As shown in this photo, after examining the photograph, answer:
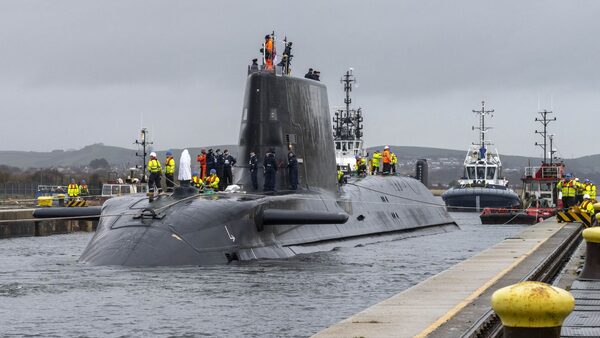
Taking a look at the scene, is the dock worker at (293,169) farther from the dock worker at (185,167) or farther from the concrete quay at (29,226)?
the concrete quay at (29,226)

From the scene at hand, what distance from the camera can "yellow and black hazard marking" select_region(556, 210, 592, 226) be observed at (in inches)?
1324

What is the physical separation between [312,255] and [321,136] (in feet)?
17.1

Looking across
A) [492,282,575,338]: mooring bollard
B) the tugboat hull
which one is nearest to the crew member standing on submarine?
[492,282,575,338]: mooring bollard

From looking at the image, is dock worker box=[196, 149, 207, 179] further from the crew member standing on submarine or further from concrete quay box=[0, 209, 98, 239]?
concrete quay box=[0, 209, 98, 239]

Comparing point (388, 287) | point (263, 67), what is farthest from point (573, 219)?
point (388, 287)

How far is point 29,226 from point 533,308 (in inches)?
1315

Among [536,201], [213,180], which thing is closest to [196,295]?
[213,180]

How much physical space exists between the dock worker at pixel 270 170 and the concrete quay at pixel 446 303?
590 cm

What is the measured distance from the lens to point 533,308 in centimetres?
662

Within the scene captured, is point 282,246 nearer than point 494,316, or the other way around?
point 494,316

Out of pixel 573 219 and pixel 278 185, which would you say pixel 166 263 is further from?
pixel 573 219

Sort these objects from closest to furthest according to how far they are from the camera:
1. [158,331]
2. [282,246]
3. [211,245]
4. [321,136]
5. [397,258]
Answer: [158,331], [211,245], [282,246], [397,258], [321,136]

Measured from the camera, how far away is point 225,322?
43.2 feet

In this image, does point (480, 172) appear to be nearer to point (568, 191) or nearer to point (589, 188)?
point (568, 191)
